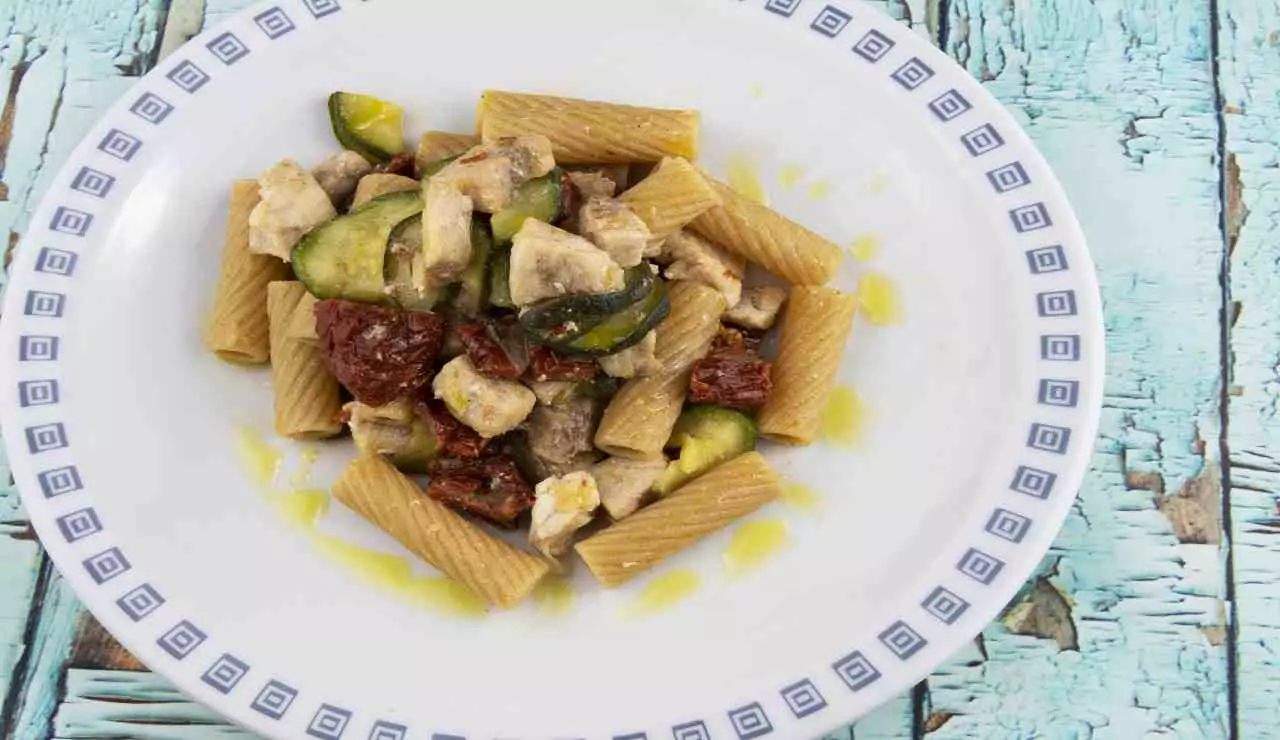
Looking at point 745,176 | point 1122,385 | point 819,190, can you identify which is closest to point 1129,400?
point 1122,385

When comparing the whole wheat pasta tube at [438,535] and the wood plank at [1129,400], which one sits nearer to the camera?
the whole wheat pasta tube at [438,535]

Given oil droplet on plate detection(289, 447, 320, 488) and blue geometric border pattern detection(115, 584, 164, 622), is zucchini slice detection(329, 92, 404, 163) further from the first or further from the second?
blue geometric border pattern detection(115, 584, 164, 622)

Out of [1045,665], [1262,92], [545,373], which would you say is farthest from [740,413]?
[1262,92]

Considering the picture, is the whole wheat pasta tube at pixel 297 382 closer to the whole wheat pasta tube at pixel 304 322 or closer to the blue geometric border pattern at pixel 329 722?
the whole wheat pasta tube at pixel 304 322

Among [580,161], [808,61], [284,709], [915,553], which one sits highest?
[808,61]

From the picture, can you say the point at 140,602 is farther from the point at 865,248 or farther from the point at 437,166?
the point at 865,248

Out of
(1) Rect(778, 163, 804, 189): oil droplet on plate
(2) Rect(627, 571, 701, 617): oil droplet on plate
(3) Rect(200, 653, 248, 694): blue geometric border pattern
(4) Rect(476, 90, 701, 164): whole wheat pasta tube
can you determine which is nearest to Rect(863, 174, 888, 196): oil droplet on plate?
(1) Rect(778, 163, 804, 189): oil droplet on plate

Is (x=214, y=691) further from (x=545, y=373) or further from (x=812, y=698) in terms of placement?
(x=812, y=698)

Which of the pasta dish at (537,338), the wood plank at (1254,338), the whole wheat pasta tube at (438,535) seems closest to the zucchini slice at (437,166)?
the pasta dish at (537,338)
